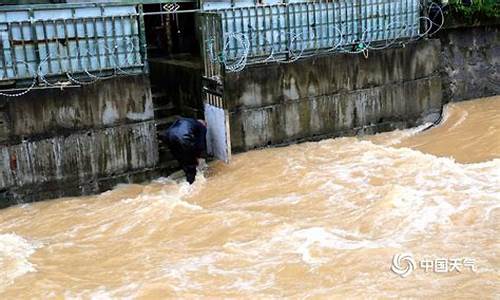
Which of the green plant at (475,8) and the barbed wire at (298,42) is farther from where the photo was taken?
the green plant at (475,8)

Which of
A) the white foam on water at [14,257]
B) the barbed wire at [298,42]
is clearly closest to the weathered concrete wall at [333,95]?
the barbed wire at [298,42]

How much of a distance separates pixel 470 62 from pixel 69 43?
10.6 m

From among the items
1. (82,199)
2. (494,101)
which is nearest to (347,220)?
(82,199)

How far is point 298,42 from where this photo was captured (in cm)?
1242

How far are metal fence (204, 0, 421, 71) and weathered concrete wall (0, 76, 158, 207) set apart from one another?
205 centimetres

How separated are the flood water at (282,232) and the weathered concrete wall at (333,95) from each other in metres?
0.76

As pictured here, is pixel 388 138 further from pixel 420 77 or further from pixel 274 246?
pixel 274 246

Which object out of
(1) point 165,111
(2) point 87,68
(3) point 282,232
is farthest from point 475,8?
(2) point 87,68

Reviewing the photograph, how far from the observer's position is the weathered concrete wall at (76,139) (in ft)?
32.2

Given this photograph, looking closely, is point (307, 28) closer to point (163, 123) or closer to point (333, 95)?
point (333, 95)

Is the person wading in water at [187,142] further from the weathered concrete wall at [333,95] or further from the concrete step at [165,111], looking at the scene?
the concrete step at [165,111]

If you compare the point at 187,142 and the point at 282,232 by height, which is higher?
the point at 187,142

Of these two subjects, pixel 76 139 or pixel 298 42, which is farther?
pixel 298 42

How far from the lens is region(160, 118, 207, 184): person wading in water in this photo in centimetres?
1041
